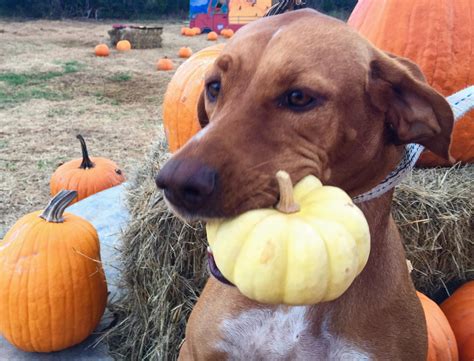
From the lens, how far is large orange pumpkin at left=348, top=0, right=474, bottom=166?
3.59m

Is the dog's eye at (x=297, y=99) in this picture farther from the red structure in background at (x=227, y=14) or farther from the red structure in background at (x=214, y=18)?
the red structure in background at (x=214, y=18)

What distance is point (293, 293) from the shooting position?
1521mm

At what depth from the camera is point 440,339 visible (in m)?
3.06

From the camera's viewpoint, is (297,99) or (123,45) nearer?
(297,99)

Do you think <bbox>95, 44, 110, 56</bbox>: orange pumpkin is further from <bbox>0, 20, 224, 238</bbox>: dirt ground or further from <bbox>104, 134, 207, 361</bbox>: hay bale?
<bbox>104, 134, 207, 361</bbox>: hay bale

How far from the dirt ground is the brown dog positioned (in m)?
3.44

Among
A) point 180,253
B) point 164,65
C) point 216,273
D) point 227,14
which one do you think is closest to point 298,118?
point 216,273

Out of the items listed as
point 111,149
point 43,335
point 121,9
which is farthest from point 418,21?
point 121,9

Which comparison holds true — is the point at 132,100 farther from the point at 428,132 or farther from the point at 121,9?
the point at 121,9

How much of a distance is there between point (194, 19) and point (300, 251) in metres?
18.7

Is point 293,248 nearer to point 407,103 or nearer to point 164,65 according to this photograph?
point 407,103

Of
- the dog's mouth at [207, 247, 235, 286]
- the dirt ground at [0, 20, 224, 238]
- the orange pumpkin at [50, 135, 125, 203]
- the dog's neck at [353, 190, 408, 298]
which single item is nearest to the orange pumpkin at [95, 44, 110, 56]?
the dirt ground at [0, 20, 224, 238]

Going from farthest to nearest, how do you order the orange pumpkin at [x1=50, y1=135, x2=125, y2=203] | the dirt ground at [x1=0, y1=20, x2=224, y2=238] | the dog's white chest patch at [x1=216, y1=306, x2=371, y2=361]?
the dirt ground at [x1=0, y1=20, x2=224, y2=238] → the orange pumpkin at [x1=50, y1=135, x2=125, y2=203] → the dog's white chest patch at [x1=216, y1=306, x2=371, y2=361]

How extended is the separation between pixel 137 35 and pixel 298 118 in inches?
565
